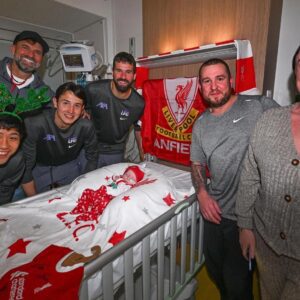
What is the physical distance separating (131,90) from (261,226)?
1.79 metres

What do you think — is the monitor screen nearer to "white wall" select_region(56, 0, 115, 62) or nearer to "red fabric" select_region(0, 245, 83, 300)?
"white wall" select_region(56, 0, 115, 62)

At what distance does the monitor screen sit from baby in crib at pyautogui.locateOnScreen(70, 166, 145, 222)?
1467 mm

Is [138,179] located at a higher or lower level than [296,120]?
lower

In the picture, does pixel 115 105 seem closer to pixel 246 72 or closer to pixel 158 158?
pixel 158 158

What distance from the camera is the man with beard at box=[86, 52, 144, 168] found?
2.21m

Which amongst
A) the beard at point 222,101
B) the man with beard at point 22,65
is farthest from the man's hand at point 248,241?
the man with beard at point 22,65

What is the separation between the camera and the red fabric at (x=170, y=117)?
2.27 metres

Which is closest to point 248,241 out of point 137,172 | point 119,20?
point 137,172

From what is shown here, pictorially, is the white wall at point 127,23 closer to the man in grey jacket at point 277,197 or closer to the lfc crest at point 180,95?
the lfc crest at point 180,95

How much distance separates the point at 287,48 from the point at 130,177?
1677 mm

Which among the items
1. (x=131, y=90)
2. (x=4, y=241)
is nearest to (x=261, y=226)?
(x=4, y=241)

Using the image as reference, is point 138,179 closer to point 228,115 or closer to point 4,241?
point 228,115

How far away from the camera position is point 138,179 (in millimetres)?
1874

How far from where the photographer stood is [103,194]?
1.73 metres
